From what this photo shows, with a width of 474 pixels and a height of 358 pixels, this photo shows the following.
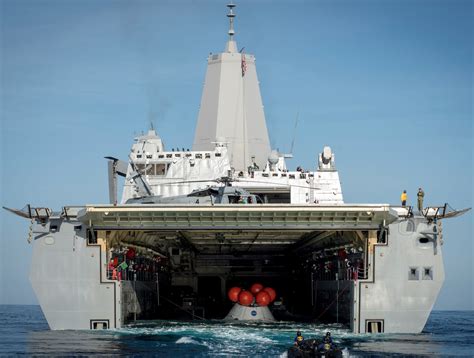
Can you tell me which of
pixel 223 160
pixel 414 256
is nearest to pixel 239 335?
pixel 414 256

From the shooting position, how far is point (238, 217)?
30.8 metres

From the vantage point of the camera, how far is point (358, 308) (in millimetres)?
30719

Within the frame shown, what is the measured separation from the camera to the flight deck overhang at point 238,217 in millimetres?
30078

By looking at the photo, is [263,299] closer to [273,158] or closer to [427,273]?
[273,158]

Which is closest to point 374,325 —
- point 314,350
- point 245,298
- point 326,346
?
point 314,350

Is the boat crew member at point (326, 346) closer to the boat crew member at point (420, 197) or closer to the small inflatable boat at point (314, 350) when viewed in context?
the small inflatable boat at point (314, 350)

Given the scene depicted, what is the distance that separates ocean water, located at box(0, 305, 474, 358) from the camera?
85.8ft

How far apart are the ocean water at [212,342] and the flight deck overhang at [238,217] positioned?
3.65 metres

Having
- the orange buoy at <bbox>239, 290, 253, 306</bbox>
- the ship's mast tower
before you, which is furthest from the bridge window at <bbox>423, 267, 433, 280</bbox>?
the ship's mast tower

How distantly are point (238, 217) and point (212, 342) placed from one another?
4541 millimetres

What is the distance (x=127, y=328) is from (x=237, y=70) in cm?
1747

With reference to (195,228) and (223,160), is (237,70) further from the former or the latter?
(195,228)

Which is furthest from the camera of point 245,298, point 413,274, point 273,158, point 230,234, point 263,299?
point 273,158

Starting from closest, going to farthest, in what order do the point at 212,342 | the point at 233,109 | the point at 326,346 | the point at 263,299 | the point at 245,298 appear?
1. the point at 326,346
2. the point at 212,342
3. the point at 245,298
4. the point at 263,299
5. the point at 233,109
